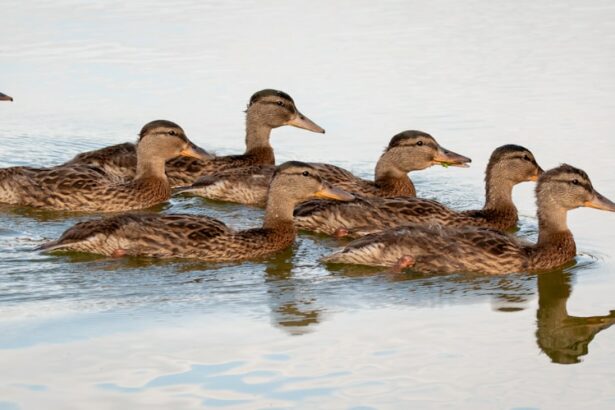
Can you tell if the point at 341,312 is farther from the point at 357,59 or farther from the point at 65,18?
the point at 65,18

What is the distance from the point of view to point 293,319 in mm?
10500

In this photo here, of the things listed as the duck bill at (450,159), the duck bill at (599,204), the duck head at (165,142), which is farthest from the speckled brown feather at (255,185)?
the duck bill at (599,204)

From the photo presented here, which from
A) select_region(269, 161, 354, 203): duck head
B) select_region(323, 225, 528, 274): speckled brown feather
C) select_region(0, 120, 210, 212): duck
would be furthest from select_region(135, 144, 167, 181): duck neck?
select_region(323, 225, 528, 274): speckled brown feather

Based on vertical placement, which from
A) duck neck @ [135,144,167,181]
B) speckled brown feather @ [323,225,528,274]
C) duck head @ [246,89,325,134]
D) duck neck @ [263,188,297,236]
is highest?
duck head @ [246,89,325,134]

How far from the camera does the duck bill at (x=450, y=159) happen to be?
1433 cm

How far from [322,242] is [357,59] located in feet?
20.6

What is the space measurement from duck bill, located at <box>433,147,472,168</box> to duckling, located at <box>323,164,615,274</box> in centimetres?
192

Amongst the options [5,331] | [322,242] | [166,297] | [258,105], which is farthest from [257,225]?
[5,331]

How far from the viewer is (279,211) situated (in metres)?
13.0

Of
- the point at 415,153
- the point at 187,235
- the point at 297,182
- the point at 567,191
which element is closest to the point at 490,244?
the point at 567,191

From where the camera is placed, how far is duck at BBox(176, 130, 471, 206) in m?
14.5

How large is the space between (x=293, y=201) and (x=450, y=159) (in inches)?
84.2

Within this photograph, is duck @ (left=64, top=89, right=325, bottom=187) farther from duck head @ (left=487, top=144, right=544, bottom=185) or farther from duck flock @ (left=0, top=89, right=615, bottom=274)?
duck head @ (left=487, top=144, right=544, bottom=185)

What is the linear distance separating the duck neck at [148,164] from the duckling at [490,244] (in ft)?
11.3
